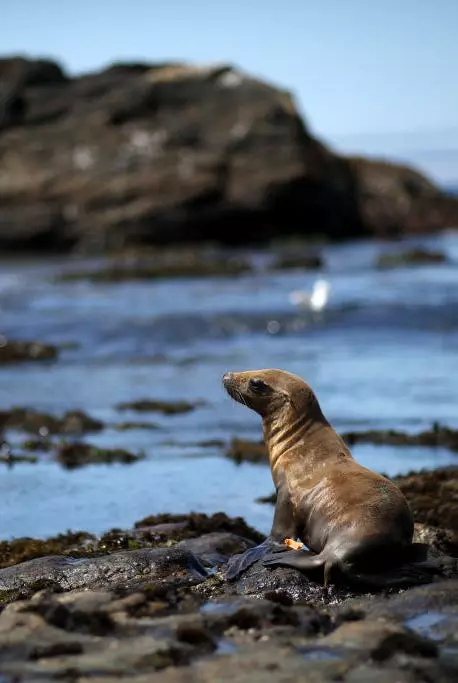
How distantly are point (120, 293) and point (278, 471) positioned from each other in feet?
85.2

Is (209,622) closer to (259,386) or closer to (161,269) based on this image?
(259,386)

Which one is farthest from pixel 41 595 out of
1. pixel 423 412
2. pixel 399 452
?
pixel 423 412

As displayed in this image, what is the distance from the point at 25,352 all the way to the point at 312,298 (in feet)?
29.7

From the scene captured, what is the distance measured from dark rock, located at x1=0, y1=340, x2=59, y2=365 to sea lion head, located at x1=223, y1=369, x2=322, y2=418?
1314 cm

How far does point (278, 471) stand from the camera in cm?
788

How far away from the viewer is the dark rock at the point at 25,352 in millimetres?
21375

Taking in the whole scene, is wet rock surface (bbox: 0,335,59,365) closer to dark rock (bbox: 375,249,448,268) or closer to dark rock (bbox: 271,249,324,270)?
dark rock (bbox: 271,249,324,270)

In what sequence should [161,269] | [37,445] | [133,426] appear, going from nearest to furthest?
1. [37,445]
2. [133,426]
3. [161,269]

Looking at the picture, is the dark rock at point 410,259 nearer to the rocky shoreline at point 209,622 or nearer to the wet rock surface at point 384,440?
the wet rock surface at point 384,440

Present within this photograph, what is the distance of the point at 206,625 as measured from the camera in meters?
5.96

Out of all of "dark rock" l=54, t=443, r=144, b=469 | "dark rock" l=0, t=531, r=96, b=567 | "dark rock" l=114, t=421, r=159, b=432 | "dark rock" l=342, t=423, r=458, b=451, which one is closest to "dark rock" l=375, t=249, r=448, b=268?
"dark rock" l=114, t=421, r=159, b=432

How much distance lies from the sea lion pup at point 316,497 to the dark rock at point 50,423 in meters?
6.47

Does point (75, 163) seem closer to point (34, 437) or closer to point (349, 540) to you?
point (34, 437)

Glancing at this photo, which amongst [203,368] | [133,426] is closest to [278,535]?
[133,426]
